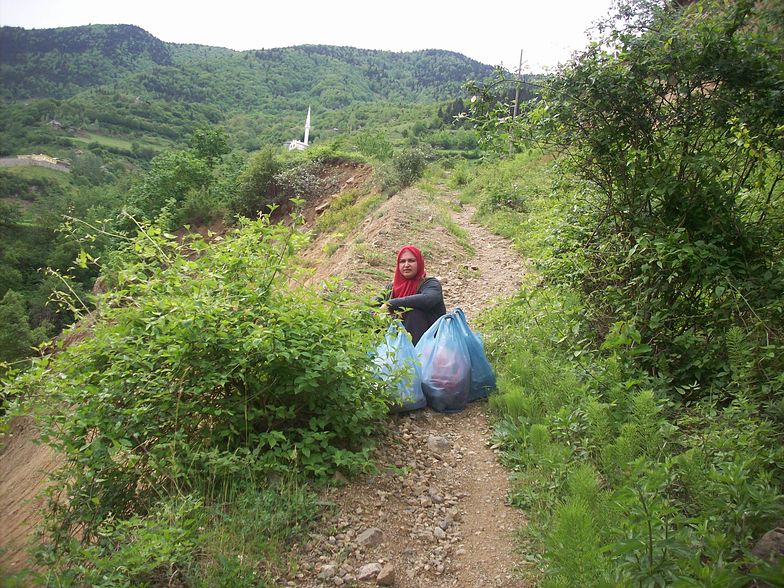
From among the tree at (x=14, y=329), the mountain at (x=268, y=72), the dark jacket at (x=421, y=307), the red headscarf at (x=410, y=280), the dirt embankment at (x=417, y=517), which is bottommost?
the tree at (x=14, y=329)

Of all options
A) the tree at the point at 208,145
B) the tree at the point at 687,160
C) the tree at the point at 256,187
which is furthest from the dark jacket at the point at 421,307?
the tree at the point at 208,145

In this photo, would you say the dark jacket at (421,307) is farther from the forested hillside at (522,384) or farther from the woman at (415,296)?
the forested hillside at (522,384)

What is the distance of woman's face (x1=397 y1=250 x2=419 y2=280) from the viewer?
16.8 feet

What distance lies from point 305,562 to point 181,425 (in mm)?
1049

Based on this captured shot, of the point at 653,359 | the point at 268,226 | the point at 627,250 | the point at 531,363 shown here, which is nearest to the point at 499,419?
the point at 531,363

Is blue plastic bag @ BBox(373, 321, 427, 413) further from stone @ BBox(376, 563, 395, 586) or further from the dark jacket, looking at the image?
stone @ BBox(376, 563, 395, 586)

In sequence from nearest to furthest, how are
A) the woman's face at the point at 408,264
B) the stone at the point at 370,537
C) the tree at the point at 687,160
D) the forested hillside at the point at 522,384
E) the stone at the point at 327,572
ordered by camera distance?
the forested hillside at the point at 522,384 → the stone at the point at 327,572 → the stone at the point at 370,537 → the tree at the point at 687,160 → the woman's face at the point at 408,264

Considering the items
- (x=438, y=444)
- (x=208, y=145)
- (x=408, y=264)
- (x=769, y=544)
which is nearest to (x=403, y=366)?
(x=438, y=444)

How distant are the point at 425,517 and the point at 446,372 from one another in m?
1.44

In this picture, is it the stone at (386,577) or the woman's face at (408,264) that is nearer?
the stone at (386,577)

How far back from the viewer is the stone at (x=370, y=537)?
109 inches

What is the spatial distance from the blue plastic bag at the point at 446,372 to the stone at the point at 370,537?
161 cm

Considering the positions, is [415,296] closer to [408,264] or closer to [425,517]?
[408,264]

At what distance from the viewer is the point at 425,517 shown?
10.2 ft
